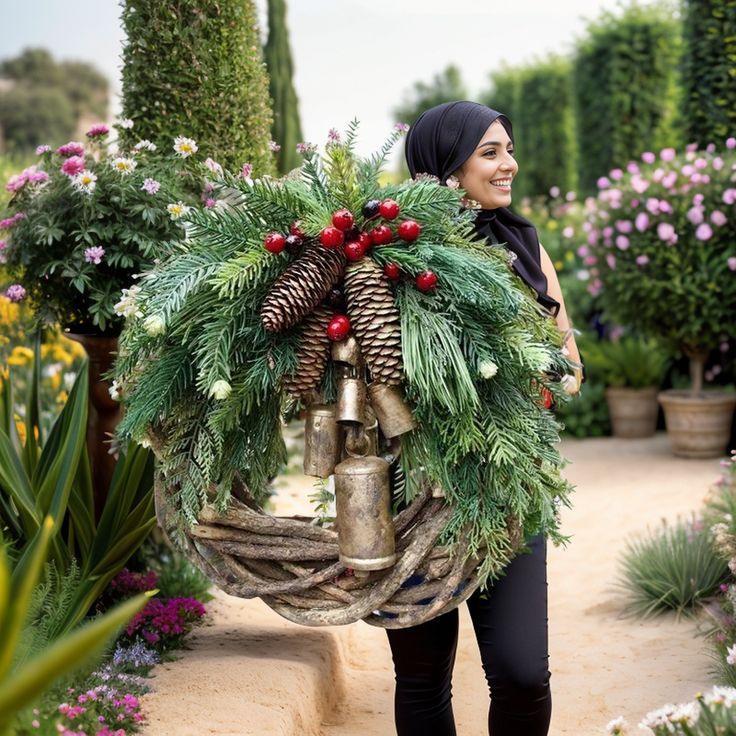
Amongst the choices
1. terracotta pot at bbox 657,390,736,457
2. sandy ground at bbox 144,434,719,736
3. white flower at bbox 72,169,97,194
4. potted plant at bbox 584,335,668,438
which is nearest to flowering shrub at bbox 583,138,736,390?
terracotta pot at bbox 657,390,736,457

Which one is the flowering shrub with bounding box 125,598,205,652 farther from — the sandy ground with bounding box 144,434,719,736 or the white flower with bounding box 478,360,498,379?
the white flower with bounding box 478,360,498,379

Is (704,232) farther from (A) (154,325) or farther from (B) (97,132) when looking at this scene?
(A) (154,325)

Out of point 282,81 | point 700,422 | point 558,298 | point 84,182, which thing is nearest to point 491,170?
point 558,298

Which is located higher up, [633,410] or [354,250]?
[354,250]

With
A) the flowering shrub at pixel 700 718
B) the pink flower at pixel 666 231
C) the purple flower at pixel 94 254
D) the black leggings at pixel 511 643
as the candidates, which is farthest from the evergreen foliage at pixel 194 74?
the pink flower at pixel 666 231

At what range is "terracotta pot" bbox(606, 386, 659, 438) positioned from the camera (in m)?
7.68

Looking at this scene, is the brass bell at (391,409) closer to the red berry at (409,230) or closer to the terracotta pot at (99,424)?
the red berry at (409,230)

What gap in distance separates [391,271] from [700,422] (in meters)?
5.23

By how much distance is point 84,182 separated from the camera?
124 inches

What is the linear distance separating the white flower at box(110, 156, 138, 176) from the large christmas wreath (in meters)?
1.01

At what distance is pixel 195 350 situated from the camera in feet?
7.32

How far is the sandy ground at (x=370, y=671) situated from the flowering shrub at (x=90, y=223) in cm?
114

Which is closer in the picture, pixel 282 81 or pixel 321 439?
pixel 321 439

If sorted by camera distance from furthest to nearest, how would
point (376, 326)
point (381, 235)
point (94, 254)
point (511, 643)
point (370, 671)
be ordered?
point (370, 671) → point (94, 254) → point (511, 643) → point (381, 235) → point (376, 326)
